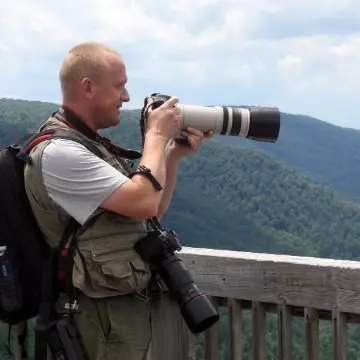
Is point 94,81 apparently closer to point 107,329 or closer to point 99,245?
point 99,245

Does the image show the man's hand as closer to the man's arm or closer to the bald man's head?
the man's arm

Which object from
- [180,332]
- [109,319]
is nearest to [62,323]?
[109,319]

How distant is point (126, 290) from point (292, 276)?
64 cm

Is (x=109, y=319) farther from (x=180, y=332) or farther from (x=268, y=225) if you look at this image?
(x=268, y=225)

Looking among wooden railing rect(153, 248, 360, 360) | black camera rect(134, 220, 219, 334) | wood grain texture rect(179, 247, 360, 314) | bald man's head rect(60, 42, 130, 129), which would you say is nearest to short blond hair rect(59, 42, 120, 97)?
bald man's head rect(60, 42, 130, 129)

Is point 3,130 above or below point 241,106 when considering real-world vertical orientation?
below

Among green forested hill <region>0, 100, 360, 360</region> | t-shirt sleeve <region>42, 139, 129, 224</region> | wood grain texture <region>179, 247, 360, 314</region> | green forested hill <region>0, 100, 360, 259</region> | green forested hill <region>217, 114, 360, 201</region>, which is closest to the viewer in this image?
t-shirt sleeve <region>42, 139, 129, 224</region>

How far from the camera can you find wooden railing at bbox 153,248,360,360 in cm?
241

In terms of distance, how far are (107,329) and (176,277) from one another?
0.81 feet

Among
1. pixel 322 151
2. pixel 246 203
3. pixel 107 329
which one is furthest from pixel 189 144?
pixel 322 151

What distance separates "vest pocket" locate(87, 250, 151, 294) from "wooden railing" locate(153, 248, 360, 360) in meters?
0.25

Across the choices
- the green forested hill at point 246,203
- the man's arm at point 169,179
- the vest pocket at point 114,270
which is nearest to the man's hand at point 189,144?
the man's arm at point 169,179

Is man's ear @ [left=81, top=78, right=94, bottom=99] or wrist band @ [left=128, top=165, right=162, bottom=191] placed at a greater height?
man's ear @ [left=81, top=78, right=94, bottom=99]

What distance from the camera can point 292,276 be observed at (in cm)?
251
